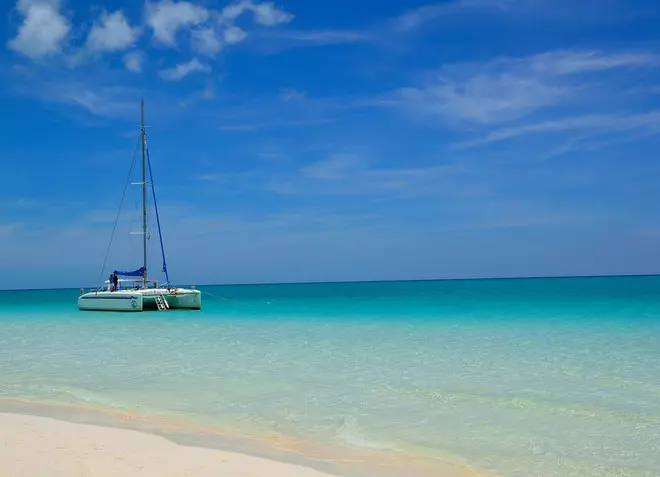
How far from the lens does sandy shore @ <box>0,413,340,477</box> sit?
6.36 metres

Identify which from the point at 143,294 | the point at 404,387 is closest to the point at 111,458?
the point at 404,387

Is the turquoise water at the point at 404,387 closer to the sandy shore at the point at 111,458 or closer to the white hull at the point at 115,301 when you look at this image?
the sandy shore at the point at 111,458

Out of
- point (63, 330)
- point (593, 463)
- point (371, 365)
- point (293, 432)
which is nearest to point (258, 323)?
point (63, 330)

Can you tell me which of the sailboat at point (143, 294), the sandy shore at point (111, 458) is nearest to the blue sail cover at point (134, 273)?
the sailboat at point (143, 294)

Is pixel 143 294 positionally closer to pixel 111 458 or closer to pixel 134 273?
pixel 134 273

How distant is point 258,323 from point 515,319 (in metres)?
12.9

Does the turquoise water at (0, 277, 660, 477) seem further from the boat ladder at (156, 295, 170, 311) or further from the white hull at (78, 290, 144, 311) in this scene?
the boat ladder at (156, 295, 170, 311)

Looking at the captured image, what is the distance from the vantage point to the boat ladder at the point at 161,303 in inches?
1553

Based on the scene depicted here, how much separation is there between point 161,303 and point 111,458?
1334 inches

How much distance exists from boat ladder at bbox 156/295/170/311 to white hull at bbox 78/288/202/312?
0.12 m

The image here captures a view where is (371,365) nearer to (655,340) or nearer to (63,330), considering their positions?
(655,340)

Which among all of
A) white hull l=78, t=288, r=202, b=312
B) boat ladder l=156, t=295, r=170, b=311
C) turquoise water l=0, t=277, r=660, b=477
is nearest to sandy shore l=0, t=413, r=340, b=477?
turquoise water l=0, t=277, r=660, b=477

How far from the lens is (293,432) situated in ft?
28.8

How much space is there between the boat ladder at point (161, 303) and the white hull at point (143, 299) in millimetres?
123
